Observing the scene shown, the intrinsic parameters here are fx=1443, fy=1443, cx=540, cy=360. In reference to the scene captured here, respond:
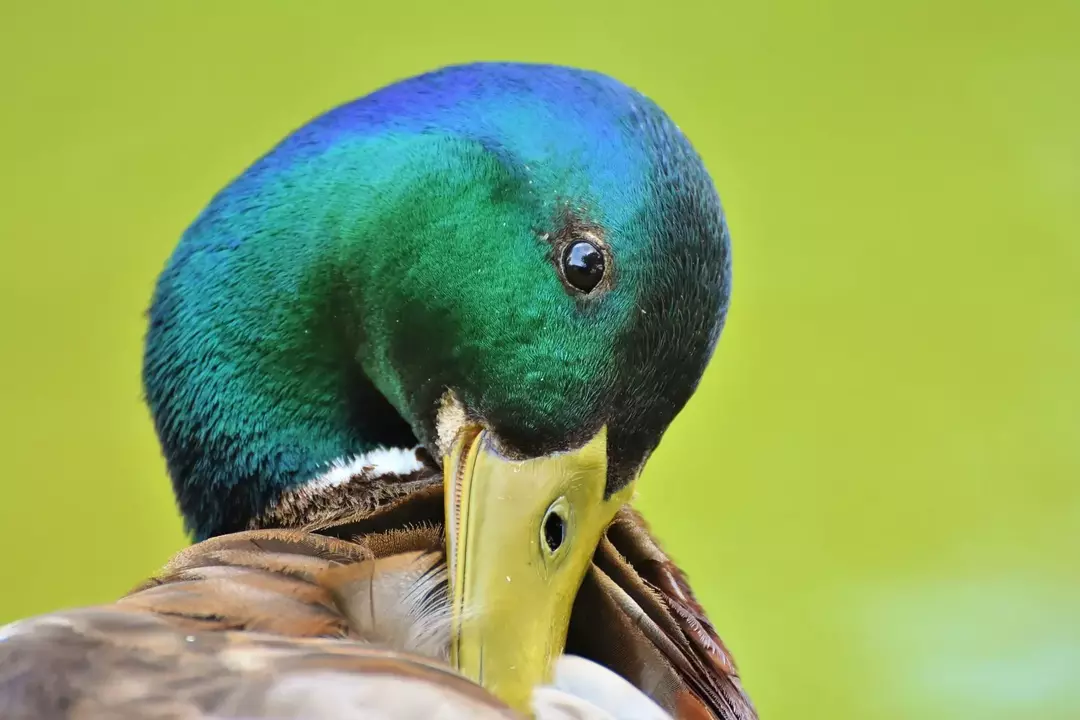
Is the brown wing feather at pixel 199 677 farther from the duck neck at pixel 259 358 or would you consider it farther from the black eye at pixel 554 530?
the duck neck at pixel 259 358

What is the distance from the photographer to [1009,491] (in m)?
2.41

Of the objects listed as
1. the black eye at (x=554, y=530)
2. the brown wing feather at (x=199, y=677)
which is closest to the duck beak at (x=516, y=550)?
the black eye at (x=554, y=530)

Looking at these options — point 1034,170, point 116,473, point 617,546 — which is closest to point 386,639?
point 617,546

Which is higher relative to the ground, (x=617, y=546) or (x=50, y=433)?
(x=617, y=546)

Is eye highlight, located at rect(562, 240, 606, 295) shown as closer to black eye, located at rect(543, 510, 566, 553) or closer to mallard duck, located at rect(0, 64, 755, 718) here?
mallard duck, located at rect(0, 64, 755, 718)

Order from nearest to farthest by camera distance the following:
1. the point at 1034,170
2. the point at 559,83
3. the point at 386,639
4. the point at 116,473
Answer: the point at 386,639 < the point at 559,83 < the point at 116,473 < the point at 1034,170

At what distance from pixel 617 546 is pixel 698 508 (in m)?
1.30

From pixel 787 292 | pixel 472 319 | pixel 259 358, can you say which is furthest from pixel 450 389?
pixel 787 292

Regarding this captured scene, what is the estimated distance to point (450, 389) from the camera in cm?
96

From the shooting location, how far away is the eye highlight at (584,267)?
92 centimetres

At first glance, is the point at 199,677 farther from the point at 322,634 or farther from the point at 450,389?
the point at 450,389

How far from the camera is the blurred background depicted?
218 centimetres

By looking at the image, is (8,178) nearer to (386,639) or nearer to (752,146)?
(752,146)

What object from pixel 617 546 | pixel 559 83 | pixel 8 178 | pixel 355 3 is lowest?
pixel 617 546
